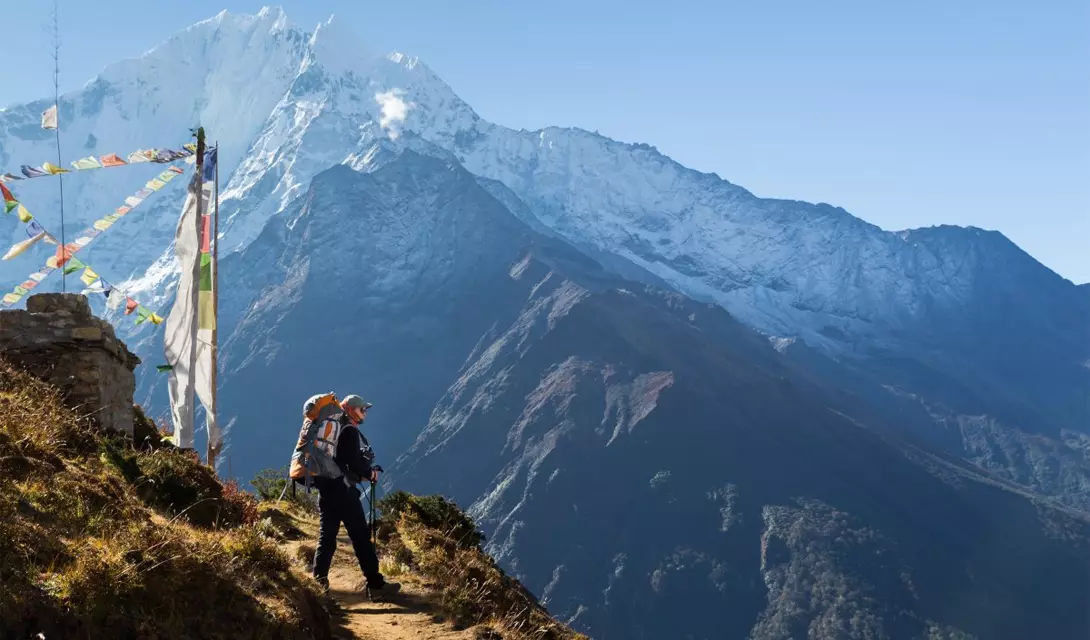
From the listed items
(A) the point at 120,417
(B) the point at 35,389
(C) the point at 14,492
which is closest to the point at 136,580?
(C) the point at 14,492

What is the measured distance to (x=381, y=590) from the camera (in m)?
11.6

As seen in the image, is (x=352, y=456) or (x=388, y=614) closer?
(x=388, y=614)

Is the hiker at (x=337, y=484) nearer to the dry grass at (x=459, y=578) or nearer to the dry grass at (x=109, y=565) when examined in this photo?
the dry grass at (x=459, y=578)

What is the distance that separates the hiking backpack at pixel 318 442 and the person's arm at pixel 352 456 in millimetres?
81

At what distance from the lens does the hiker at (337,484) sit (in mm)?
11477

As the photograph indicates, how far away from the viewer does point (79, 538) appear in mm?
7727

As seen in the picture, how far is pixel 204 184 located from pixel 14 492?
14046mm

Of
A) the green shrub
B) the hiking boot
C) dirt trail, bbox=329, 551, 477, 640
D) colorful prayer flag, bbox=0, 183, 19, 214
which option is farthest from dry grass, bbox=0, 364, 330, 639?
colorful prayer flag, bbox=0, 183, 19, 214

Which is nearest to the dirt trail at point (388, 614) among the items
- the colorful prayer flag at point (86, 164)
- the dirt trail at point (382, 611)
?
the dirt trail at point (382, 611)

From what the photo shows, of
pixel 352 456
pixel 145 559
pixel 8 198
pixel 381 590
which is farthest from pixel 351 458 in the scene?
pixel 8 198

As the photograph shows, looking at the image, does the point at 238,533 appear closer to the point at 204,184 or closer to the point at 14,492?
the point at 14,492

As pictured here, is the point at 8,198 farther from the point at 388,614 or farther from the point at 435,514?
the point at 388,614

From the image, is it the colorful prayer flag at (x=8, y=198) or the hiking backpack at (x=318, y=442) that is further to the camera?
the colorful prayer flag at (x=8, y=198)

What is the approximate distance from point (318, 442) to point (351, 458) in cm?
46
